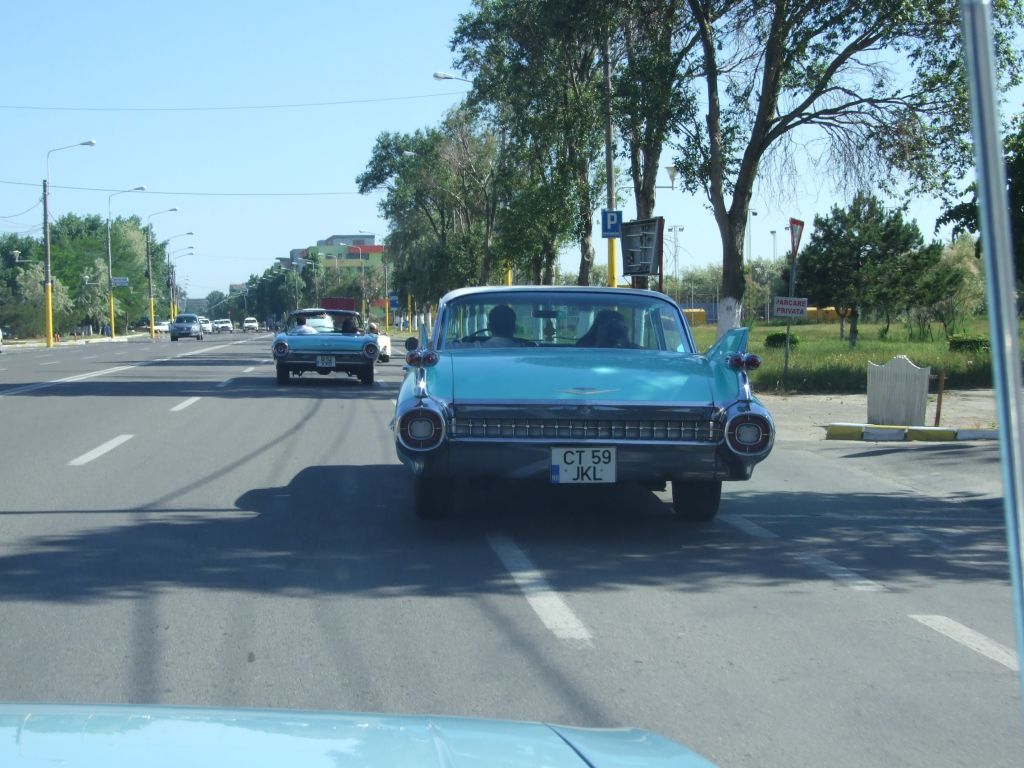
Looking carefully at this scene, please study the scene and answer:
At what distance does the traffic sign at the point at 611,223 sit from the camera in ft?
70.7

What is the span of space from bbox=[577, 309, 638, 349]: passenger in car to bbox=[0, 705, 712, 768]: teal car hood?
241 inches

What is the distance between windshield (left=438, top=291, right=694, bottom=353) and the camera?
8.35 m

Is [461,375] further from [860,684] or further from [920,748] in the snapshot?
[920,748]

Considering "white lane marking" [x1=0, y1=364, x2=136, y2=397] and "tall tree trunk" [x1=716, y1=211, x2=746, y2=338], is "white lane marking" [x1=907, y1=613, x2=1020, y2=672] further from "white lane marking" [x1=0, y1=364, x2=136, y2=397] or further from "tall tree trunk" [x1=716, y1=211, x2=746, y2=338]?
"white lane marking" [x1=0, y1=364, x2=136, y2=397]

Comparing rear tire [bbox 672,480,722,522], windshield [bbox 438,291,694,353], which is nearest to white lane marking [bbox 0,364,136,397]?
windshield [bbox 438,291,694,353]

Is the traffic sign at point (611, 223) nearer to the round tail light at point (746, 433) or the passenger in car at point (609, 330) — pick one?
the passenger in car at point (609, 330)

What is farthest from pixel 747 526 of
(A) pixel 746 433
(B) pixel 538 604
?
(B) pixel 538 604

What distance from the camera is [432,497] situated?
758 cm

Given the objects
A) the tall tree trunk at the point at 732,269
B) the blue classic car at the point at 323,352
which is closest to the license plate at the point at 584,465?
the tall tree trunk at the point at 732,269

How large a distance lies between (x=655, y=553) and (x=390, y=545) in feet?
5.33

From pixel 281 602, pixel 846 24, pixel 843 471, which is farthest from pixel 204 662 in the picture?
pixel 846 24

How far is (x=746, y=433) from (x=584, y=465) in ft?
3.26

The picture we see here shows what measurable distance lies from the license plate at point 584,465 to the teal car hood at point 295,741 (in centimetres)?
437

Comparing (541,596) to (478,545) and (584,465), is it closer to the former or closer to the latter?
(584,465)
